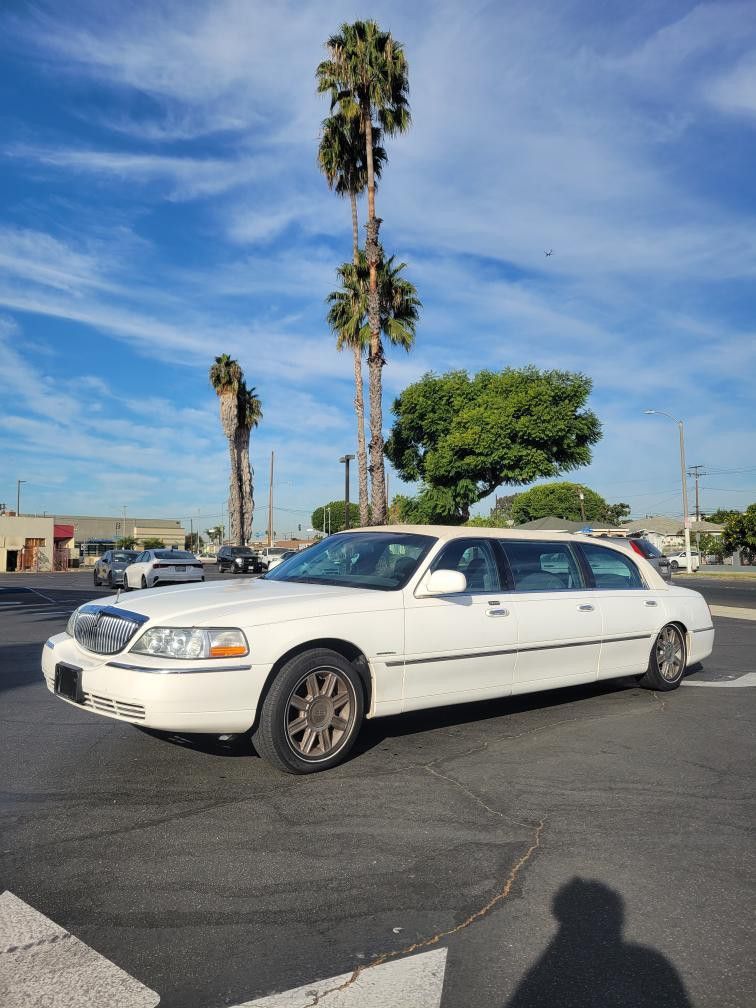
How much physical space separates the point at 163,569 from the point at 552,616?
21127 millimetres

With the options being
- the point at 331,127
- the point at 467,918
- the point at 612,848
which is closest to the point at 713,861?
the point at 612,848

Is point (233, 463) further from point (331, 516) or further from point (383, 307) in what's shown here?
point (331, 516)

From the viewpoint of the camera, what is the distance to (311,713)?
479cm

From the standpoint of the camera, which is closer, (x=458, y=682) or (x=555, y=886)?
(x=555, y=886)

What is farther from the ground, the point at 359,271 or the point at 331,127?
the point at 331,127

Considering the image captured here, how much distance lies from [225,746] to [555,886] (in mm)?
2714

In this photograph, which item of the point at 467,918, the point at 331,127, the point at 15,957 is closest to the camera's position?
the point at 15,957

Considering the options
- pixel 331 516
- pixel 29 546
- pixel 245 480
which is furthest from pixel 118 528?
pixel 245 480

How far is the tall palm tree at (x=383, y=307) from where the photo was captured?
31.8 metres

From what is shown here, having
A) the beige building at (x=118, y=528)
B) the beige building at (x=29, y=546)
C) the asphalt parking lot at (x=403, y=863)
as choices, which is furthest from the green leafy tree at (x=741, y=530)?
the beige building at (x=118, y=528)

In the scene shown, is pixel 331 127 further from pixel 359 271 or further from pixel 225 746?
pixel 225 746

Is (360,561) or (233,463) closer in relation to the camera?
(360,561)

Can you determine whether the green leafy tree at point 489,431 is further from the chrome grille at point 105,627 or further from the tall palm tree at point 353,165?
the chrome grille at point 105,627

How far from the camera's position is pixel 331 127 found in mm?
29078
